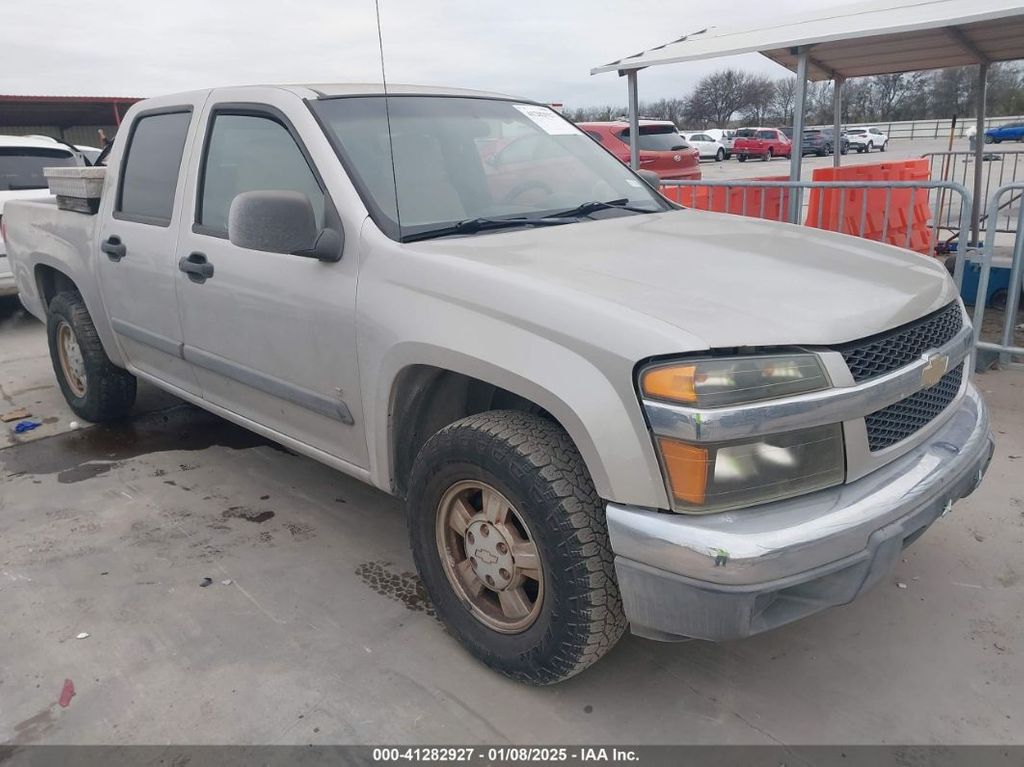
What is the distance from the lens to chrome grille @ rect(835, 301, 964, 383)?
6.98ft

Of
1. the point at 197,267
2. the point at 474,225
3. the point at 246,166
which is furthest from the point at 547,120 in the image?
the point at 197,267

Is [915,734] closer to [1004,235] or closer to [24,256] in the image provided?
[24,256]

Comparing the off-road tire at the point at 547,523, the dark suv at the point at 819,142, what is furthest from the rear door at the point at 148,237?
the dark suv at the point at 819,142

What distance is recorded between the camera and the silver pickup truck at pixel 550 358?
1.99m

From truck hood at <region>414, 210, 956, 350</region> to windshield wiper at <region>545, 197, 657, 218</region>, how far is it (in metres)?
0.11

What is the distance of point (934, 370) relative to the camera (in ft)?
7.73

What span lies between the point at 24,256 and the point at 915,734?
18.1 ft

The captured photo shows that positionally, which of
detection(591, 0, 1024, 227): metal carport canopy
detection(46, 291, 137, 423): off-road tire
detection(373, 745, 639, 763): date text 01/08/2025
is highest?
detection(591, 0, 1024, 227): metal carport canopy

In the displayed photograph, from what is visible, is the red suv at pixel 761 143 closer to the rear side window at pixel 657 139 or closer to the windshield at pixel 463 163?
the rear side window at pixel 657 139

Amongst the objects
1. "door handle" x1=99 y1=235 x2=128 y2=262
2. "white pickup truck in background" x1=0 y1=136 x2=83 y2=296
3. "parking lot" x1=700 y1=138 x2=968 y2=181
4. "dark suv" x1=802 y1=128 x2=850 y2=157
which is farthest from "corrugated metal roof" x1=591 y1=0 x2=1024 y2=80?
"dark suv" x1=802 y1=128 x2=850 y2=157

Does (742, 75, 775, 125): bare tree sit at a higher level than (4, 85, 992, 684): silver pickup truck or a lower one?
higher

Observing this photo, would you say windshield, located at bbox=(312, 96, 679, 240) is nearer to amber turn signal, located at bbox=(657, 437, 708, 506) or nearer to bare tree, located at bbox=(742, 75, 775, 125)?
amber turn signal, located at bbox=(657, 437, 708, 506)

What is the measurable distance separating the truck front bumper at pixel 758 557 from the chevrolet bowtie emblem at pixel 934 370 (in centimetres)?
31

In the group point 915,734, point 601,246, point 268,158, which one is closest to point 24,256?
point 268,158
